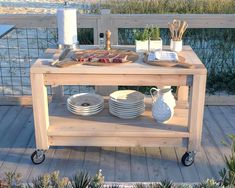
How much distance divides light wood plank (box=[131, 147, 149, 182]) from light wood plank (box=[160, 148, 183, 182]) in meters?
0.15

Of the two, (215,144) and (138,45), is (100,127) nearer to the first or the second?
(138,45)

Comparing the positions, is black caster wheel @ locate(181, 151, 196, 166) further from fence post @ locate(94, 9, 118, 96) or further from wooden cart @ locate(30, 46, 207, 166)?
fence post @ locate(94, 9, 118, 96)

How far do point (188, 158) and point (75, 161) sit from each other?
0.82 meters

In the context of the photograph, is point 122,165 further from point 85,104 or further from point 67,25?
point 67,25

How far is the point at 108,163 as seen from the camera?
303 centimetres

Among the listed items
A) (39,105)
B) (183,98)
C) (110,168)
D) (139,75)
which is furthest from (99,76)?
(183,98)

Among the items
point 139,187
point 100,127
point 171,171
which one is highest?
point 139,187

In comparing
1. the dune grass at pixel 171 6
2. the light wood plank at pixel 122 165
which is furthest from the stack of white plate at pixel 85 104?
the dune grass at pixel 171 6

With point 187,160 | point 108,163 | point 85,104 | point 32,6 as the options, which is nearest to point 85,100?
point 85,104

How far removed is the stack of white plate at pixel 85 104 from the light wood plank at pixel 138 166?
433 mm

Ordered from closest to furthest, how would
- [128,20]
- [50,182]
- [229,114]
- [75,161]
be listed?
[50,182], [75,161], [128,20], [229,114]

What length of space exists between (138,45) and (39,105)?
0.86m

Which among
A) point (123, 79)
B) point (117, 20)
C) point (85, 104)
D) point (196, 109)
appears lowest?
point (85, 104)

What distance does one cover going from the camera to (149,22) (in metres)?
3.68
